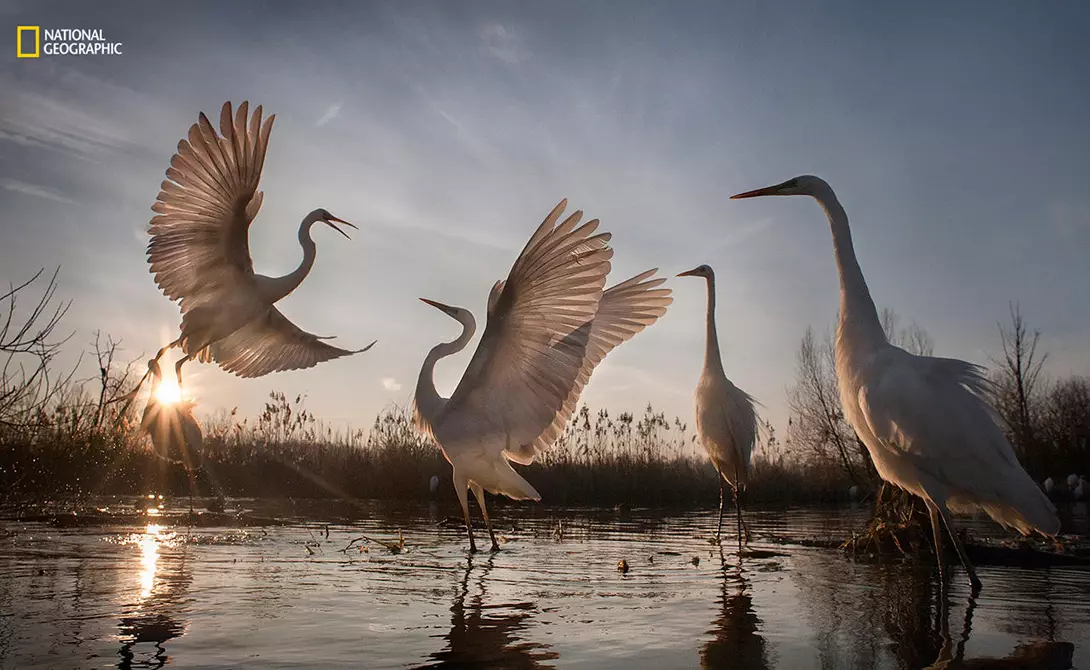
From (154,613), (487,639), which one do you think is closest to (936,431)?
(487,639)

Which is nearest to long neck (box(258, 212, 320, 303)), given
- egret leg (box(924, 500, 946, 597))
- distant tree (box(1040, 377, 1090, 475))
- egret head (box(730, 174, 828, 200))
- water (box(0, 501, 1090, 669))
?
water (box(0, 501, 1090, 669))

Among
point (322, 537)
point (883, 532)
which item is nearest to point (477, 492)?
point (322, 537)

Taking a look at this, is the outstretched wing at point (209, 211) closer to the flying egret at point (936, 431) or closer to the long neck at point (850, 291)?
the long neck at point (850, 291)

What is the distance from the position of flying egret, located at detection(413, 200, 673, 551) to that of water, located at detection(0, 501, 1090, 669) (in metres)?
0.99

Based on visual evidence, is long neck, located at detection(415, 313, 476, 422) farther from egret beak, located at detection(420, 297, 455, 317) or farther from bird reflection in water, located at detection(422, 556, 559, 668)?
bird reflection in water, located at detection(422, 556, 559, 668)

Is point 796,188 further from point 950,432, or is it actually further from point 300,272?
point 300,272

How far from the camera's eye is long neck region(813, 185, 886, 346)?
536 centimetres

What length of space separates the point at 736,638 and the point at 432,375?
5304 millimetres

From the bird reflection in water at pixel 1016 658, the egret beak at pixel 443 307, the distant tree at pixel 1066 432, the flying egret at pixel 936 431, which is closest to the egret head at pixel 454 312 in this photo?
the egret beak at pixel 443 307

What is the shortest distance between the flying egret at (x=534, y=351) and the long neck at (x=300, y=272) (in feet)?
5.67

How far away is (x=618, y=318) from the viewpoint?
7582 millimetres

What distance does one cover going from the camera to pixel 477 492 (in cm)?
824

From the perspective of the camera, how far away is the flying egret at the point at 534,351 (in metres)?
5.98

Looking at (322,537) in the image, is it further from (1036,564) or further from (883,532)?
(1036,564)
